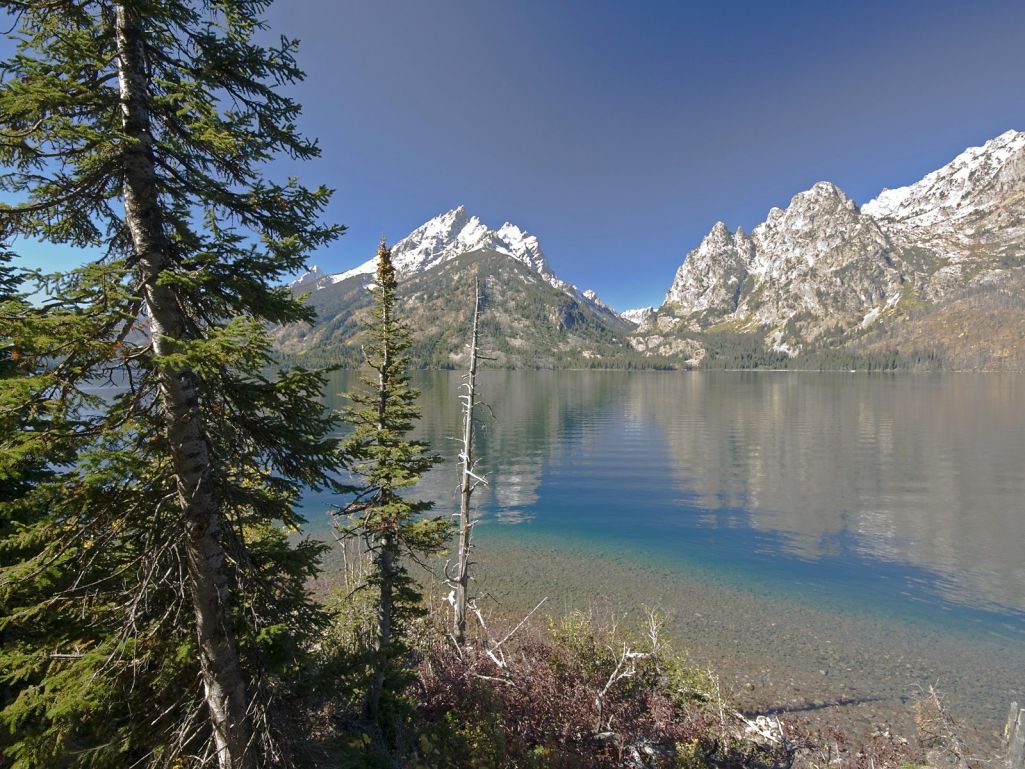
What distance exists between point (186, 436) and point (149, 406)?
1.88 feet

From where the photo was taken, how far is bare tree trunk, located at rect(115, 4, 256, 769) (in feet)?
18.9

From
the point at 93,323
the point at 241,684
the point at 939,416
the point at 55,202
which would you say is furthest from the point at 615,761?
the point at 939,416

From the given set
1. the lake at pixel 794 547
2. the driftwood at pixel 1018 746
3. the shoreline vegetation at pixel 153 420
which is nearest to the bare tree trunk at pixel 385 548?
the lake at pixel 794 547

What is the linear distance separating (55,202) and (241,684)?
6555mm

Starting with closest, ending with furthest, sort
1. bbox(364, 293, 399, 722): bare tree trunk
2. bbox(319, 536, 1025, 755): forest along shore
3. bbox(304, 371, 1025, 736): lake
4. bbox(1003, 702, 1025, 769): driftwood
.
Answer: bbox(1003, 702, 1025, 769): driftwood → bbox(364, 293, 399, 722): bare tree trunk → bbox(319, 536, 1025, 755): forest along shore → bbox(304, 371, 1025, 736): lake

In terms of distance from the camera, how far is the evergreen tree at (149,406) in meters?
5.20

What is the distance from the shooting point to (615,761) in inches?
460

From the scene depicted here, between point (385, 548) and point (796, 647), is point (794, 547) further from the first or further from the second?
point (385, 548)

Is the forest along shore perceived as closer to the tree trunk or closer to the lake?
the lake

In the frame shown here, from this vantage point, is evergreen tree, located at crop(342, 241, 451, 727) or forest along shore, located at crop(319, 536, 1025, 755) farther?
forest along shore, located at crop(319, 536, 1025, 755)

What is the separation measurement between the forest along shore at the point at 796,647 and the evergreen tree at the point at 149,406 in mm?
17558

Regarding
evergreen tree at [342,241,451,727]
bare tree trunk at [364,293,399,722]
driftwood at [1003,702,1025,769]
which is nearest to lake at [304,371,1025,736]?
evergreen tree at [342,241,451,727]

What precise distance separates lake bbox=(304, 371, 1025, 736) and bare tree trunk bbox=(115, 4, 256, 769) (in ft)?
31.0

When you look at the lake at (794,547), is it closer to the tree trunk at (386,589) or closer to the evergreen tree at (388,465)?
the evergreen tree at (388,465)
